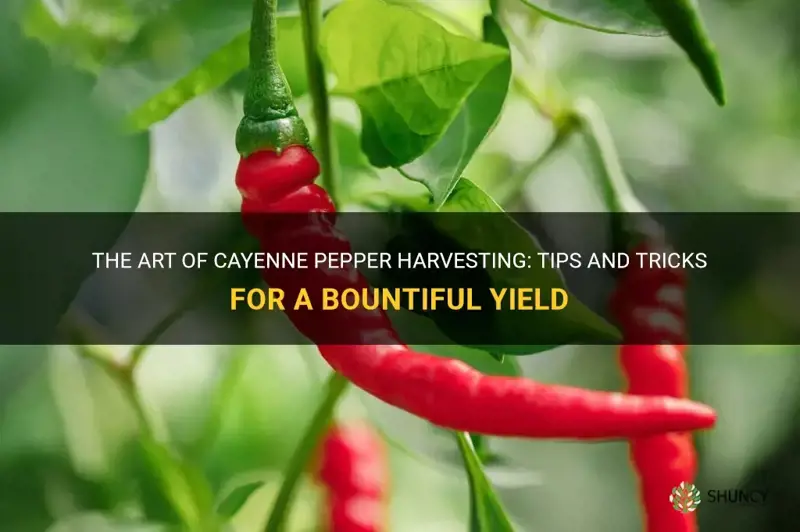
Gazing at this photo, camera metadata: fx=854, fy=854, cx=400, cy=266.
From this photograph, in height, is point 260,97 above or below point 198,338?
above

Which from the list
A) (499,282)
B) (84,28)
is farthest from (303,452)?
(84,28)

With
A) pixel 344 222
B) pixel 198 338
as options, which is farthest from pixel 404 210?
pixel 198 338

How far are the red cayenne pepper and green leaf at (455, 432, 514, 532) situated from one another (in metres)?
0.08

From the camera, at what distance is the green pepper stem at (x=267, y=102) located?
0.41 meters

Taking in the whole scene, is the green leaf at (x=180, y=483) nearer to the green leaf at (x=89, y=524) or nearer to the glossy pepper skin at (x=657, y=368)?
the green leaf at (x=89, y=524)

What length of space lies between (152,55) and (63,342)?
0.59ft

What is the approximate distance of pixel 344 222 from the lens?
1.58 ft

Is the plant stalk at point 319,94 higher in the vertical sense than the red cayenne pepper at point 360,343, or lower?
Answer: higher

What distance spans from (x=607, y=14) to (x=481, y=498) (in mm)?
272

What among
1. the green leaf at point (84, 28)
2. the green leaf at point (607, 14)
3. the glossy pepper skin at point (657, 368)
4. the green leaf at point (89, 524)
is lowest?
the green leaf at point (89, 524)

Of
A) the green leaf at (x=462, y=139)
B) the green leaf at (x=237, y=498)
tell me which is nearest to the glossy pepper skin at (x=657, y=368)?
the green leaf at (x=462, y=139)

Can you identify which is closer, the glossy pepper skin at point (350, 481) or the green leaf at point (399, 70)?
the green leaf at point (399, 70)

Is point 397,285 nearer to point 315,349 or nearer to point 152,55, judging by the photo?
point 315,349

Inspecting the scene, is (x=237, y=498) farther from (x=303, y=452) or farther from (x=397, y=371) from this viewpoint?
(x=397, y=371)
